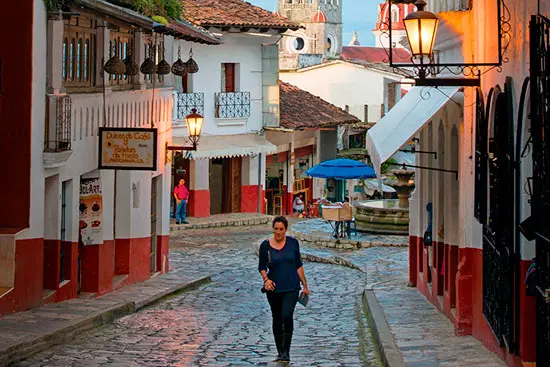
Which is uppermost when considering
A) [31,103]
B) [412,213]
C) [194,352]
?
[31,103]

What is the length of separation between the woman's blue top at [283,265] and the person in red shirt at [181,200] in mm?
21891

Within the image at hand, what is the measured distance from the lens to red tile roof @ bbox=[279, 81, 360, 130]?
40.6m

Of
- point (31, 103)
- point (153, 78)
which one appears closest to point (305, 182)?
point (153, 78)

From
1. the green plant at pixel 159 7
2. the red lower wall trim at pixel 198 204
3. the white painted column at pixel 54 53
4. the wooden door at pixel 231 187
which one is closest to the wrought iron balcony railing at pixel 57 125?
the white painted column at pixel 54 53

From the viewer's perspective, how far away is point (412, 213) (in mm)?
19078

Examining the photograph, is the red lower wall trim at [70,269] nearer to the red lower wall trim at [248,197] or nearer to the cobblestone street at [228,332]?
the cobblestone street at [228,332]

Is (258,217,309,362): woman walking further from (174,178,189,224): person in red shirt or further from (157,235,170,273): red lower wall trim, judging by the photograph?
(174,178,189,224): person in red shirt

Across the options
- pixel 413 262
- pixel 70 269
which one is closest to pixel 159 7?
pixel 70 269

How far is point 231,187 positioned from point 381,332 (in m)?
25.8

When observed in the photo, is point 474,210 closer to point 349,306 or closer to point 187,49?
point 349,306

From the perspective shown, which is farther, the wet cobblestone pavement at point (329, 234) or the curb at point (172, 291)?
the wet cobblestone pavement at point (329, 234)

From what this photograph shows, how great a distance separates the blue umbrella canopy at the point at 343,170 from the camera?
29969 mm

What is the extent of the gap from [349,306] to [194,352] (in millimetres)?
5532

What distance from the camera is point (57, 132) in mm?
14594
